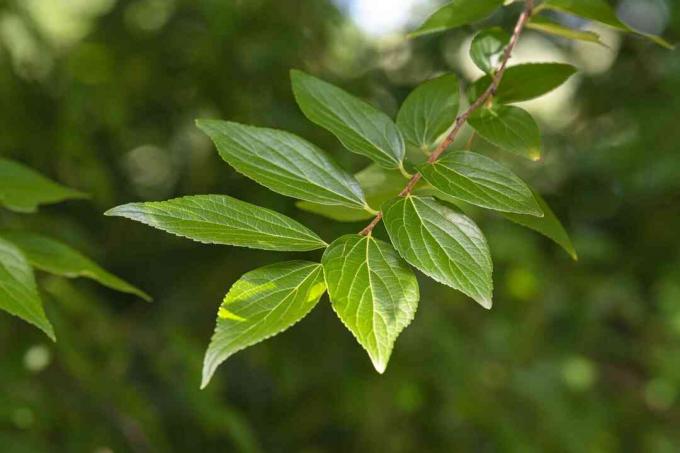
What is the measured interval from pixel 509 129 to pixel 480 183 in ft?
0.26

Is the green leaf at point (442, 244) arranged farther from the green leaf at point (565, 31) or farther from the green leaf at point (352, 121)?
the green leaf at point (565, 31)

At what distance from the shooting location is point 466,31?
1.63 m

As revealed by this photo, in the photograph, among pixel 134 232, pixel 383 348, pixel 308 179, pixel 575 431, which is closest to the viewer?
pixel 383 348

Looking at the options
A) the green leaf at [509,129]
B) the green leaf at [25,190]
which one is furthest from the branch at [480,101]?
the green leaf at [25,190]

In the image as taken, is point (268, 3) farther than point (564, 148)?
No

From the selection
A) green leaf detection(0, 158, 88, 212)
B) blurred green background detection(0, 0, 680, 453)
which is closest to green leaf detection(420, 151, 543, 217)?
green leaf detection(0, 158, 88, 212)

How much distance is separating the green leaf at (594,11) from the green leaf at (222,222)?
0.90ft

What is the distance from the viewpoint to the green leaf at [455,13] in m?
0.68

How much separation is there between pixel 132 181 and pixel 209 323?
0.41 meters

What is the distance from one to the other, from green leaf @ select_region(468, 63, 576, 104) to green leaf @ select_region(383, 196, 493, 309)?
0.47 ft

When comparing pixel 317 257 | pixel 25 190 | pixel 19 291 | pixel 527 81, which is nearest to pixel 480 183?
pixel 527 81

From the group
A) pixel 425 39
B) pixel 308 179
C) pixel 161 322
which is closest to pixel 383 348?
pixel 308 179

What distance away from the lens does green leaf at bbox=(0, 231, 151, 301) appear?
0.77m

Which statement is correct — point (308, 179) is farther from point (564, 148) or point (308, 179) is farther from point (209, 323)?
point (564, 148)
